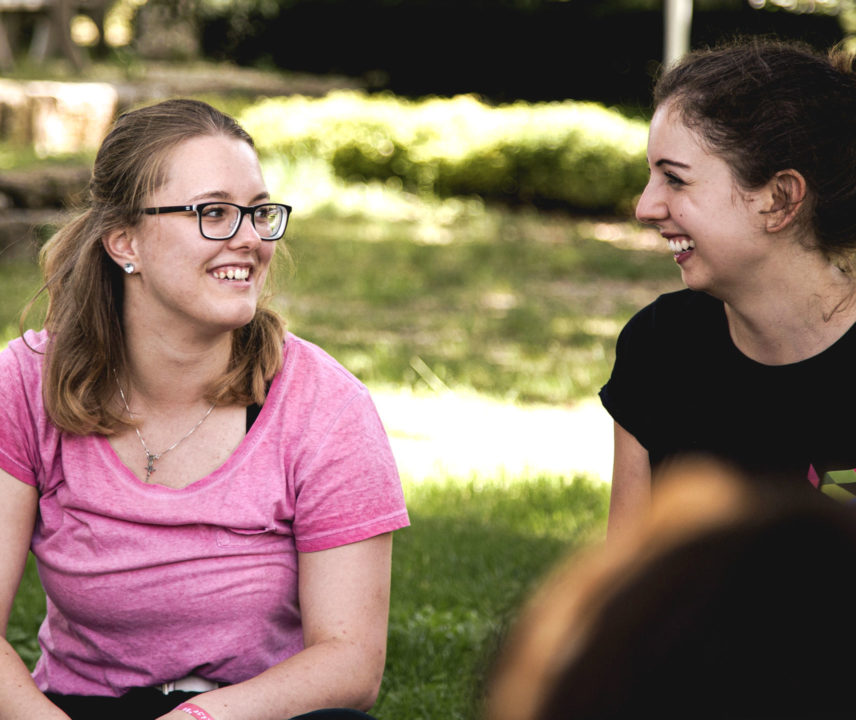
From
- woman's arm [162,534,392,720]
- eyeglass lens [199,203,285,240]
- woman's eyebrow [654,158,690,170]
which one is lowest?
woman's arm [162,534,392,720]

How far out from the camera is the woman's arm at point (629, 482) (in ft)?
8.89

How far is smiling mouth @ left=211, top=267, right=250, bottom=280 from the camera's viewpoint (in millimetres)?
2508

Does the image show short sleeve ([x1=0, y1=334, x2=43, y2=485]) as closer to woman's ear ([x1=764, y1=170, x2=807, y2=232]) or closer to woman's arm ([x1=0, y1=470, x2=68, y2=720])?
woman's arm ([x1=0, y1=470, x2=68, y2=720])

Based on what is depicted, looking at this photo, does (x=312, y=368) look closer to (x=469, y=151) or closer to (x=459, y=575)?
(x=459, y=575)

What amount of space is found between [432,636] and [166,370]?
1.64m

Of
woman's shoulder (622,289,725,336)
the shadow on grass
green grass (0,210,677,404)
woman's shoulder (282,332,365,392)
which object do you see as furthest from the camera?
green grass (0,210,677,404)

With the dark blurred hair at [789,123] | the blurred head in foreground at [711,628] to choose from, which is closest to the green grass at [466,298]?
the dark blurred hair at [789,123]

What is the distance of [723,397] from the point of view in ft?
8.45

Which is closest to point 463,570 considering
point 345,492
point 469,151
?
point 345,492

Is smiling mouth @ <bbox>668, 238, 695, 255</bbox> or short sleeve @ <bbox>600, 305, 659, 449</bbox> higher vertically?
smiling mouth @ <bbox>668, 238, 695, 255</bbox>

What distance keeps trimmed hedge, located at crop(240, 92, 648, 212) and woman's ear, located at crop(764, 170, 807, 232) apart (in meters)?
11.2

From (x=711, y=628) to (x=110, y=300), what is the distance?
211cm

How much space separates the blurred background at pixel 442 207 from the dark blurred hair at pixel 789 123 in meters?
0.71

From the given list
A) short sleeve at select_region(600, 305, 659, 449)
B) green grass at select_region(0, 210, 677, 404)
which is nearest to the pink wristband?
short sleeve at select_region(600, 305, 659, 449)
